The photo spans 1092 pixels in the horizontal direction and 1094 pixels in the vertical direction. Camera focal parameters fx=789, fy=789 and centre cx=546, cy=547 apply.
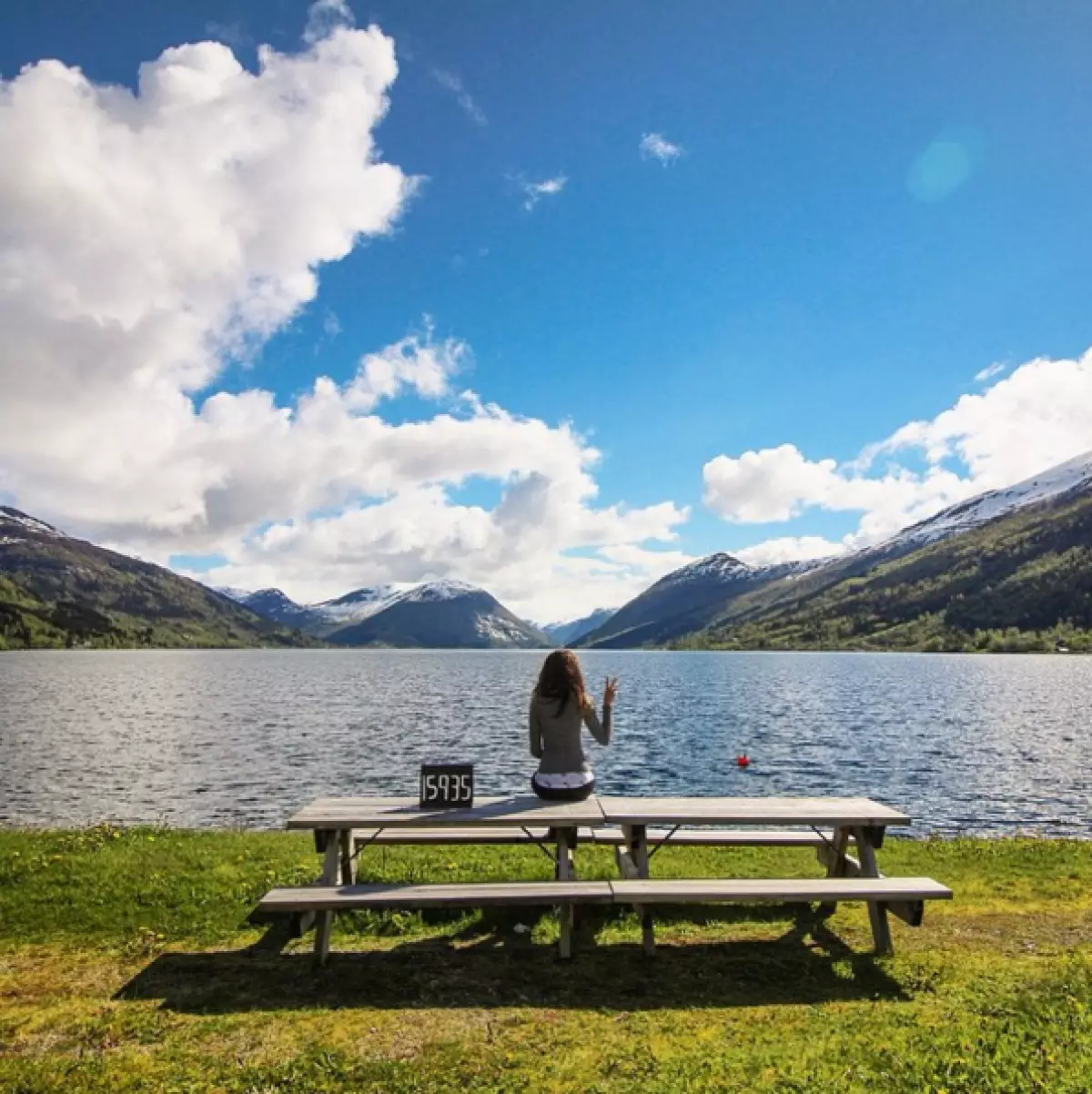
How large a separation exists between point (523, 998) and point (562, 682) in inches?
170

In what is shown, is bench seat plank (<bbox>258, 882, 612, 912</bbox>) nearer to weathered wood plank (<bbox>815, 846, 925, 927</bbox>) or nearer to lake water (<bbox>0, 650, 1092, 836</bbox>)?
weathered wood plank (<bbox>815, 846, 925, 927</bbox>)

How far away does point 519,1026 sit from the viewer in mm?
8359

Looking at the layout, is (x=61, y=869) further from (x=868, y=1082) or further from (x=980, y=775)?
(x=980, y=775)

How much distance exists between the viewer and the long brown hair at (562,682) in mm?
12031

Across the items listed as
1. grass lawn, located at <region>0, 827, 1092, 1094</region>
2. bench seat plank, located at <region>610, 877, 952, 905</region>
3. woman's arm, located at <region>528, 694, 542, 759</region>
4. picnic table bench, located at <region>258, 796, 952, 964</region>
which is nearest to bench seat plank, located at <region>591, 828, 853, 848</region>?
picnic table bench, located at <region>258, 796, 952, 964</region>

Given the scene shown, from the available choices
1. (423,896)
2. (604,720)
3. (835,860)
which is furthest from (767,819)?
(423,896)

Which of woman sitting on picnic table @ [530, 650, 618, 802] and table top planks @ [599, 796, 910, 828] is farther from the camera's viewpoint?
woman sitting on picnic table @ [530, 650, 618, 802]

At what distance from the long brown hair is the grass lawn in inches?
130

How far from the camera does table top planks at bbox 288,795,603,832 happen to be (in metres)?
10.6

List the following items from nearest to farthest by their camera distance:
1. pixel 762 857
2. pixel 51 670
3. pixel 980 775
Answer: pixel 762 857
pixel 980 775
pixel 51 670

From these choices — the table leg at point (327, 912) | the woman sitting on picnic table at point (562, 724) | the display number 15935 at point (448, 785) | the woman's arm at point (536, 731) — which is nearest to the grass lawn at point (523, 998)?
the table leg at point (327, 912)

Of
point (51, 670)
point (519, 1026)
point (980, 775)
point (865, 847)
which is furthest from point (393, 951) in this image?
point (51, 670)

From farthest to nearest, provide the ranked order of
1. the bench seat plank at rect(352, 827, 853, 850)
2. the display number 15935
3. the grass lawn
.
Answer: the bench seat plank at rect(352, 827, 853, 850)
the display number 15935
the grass lawn

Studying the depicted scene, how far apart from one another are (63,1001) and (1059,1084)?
33.6ft
